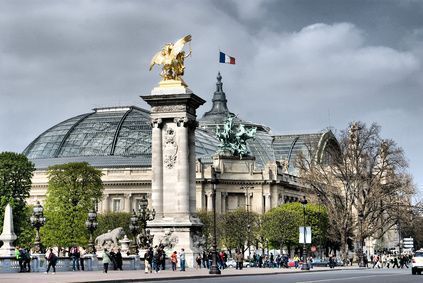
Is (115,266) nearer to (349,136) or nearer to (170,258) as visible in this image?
(170,258)

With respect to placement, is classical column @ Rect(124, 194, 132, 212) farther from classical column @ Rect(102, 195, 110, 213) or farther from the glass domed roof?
the glass domed roof

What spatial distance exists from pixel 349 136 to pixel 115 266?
40690 millimetres

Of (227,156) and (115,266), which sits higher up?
(227,156)

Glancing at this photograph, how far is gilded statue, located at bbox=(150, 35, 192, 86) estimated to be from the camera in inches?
2739

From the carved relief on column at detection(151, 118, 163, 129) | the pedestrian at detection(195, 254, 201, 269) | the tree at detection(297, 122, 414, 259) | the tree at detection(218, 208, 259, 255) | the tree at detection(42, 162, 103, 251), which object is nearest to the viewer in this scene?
the pedestrian at detection(195, 254, 201, 269)

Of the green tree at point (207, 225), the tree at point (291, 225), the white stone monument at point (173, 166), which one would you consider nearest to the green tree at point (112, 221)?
the green tree at point (207, 225)

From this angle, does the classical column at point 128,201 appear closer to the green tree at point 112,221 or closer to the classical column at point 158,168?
the green tree at point 112,221

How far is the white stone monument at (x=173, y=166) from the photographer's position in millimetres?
66625

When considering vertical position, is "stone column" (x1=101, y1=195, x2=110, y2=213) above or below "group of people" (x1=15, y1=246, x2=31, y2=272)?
above

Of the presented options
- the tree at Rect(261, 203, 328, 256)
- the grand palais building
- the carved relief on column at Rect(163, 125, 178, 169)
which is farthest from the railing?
the grand palais building

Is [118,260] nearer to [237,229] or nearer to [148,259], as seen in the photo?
[148,259]

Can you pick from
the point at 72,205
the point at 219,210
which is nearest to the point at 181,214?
the point at 72,205

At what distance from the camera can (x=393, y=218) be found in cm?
9362

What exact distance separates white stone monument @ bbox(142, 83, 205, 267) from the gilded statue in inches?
67.4
